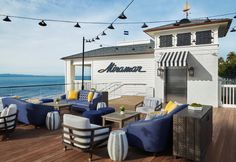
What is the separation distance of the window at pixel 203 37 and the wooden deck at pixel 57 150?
5.53 m

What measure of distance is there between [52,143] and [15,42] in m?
10.9

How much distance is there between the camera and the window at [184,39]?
394 inches

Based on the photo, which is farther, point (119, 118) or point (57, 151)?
point (119, 118)

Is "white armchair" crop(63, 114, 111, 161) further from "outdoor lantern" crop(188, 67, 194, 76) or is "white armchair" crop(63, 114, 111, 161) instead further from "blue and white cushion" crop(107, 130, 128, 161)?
"outdoor lantern" crop(188, 67, 194, 76)

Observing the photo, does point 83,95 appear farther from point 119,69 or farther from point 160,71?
point 119,69

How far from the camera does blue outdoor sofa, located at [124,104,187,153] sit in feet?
11.9

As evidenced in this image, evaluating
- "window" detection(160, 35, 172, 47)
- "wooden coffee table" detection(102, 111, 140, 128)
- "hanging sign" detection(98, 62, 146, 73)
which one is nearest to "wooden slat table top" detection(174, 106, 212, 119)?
"wooden coffee table" detection(102, 111, 140, 128)

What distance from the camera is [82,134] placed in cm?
360

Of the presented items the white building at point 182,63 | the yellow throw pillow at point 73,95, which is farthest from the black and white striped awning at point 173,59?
the yellow throw pillow at point 73,95

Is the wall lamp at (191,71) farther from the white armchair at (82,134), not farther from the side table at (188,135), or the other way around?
the white armchair at (82,134)

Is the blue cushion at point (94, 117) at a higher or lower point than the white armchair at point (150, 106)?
lower

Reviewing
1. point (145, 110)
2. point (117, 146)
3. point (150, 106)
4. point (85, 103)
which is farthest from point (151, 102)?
point (117, 146)

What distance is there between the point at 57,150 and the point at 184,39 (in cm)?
876

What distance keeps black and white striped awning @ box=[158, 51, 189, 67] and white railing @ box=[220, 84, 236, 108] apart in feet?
8.06
